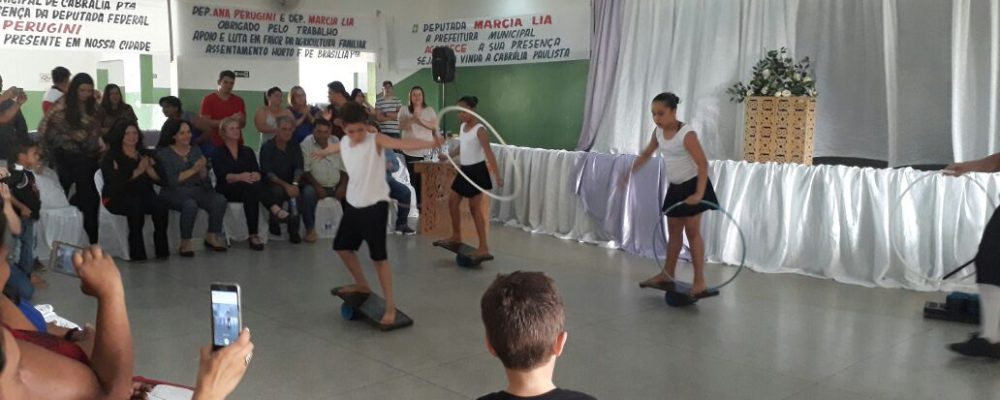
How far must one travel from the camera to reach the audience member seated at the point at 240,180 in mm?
6980

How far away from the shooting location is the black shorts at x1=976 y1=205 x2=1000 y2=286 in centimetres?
388

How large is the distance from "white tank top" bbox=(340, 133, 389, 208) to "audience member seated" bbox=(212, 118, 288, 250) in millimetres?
2901

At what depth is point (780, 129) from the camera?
21.0 ft

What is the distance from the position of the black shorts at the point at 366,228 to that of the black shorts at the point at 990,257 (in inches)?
124

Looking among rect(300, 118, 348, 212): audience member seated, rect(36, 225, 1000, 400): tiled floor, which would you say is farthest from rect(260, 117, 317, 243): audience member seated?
rect(36, 225, 1000, 400): tiled floor

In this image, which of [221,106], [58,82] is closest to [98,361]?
[58,82]

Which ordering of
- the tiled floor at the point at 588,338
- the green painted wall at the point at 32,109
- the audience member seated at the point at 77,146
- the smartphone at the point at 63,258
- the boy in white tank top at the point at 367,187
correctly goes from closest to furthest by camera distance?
1. the smartphone at the point at 63,258
2. the tiled floor at the point at 588,338
3. the boy in white tank top at the point at 367,187
4. the audience member seated at the point at 77,146
5. the green painted wall at the point at 32,109

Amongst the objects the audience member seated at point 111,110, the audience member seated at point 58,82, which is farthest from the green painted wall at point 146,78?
the audience member seated at point 111,110

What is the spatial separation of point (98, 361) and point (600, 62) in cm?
711

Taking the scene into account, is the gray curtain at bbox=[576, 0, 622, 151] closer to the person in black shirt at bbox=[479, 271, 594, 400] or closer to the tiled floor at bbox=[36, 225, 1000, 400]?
the tiled floor at bbox=[36, 225, 1000, 400]

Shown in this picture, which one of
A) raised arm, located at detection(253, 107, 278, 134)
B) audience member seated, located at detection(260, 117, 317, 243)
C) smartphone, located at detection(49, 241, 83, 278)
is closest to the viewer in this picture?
smartphone, located at detection(49, 241, 83, 278)

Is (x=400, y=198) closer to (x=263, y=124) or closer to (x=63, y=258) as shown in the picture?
(x=263, y=124)

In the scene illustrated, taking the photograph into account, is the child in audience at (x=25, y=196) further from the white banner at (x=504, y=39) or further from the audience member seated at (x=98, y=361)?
the white banner at (x=504, y=39)

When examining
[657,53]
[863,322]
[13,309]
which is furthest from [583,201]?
[13,309]
